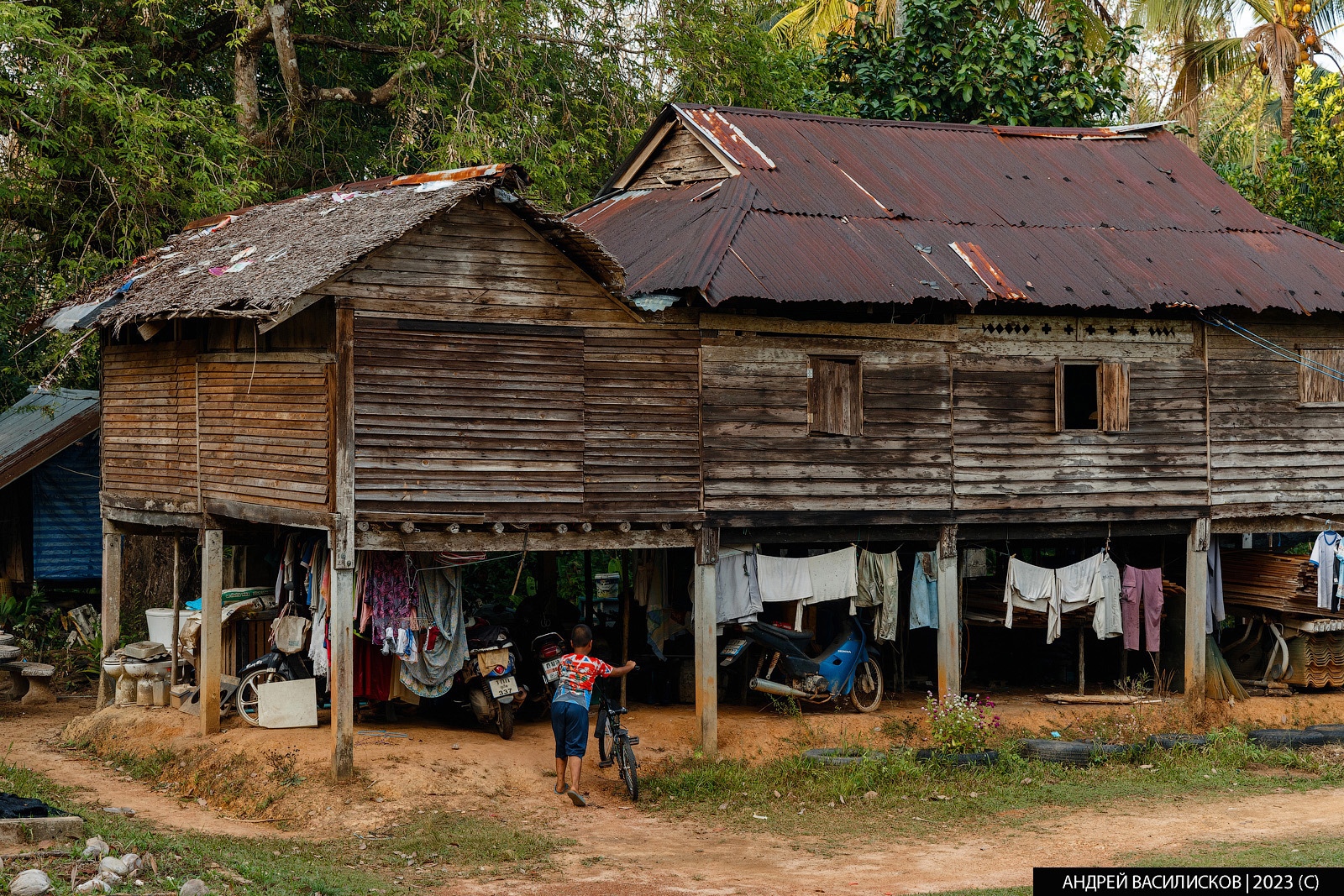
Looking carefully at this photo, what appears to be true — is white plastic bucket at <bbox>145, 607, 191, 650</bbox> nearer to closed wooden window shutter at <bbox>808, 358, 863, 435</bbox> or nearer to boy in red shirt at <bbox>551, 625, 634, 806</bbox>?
boy in red shirt at <bbox>551, 625, 634, 806</bbox>

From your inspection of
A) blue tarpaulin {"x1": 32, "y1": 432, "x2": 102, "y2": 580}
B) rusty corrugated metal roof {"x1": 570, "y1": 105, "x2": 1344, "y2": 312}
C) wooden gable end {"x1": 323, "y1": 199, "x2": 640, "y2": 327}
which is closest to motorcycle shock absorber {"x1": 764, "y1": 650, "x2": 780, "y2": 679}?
rusty corrugated metal roof {"x1": 570, "y1": 105, "x2": 1344, "y2": 312}

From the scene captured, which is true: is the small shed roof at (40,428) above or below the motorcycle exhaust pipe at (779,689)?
above

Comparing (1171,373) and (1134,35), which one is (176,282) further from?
(1134,35)

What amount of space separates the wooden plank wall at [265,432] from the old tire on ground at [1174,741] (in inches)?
346

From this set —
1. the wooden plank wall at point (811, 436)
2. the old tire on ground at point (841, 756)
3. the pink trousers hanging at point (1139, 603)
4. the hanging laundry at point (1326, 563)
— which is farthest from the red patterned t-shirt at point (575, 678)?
A: the hanging laundry at point (1326, 563)

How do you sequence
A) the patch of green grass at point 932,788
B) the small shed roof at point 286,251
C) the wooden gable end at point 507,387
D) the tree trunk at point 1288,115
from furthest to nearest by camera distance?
the tree trunk at point 1288,115
the wooden gable end at point 507,387
the patch of green grass at point 932,788
the small shed roof at point 286,251

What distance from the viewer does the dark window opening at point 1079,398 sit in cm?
1934

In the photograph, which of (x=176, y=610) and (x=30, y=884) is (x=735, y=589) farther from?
(x=30, y=884)

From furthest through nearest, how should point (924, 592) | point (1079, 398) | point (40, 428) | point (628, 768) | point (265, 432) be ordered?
1. point (1079, 398)
2. point (40, 428)
3. point (924, 592)
4. point (265, 432)
5. point (628, 768)

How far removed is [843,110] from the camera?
23.2 m

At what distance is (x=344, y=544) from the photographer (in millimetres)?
12555

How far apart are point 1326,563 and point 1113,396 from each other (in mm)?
3344

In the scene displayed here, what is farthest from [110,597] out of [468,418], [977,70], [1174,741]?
[977,70]

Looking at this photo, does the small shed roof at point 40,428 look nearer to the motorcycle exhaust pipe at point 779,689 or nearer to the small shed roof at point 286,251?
the small shed roof at point 286,251
